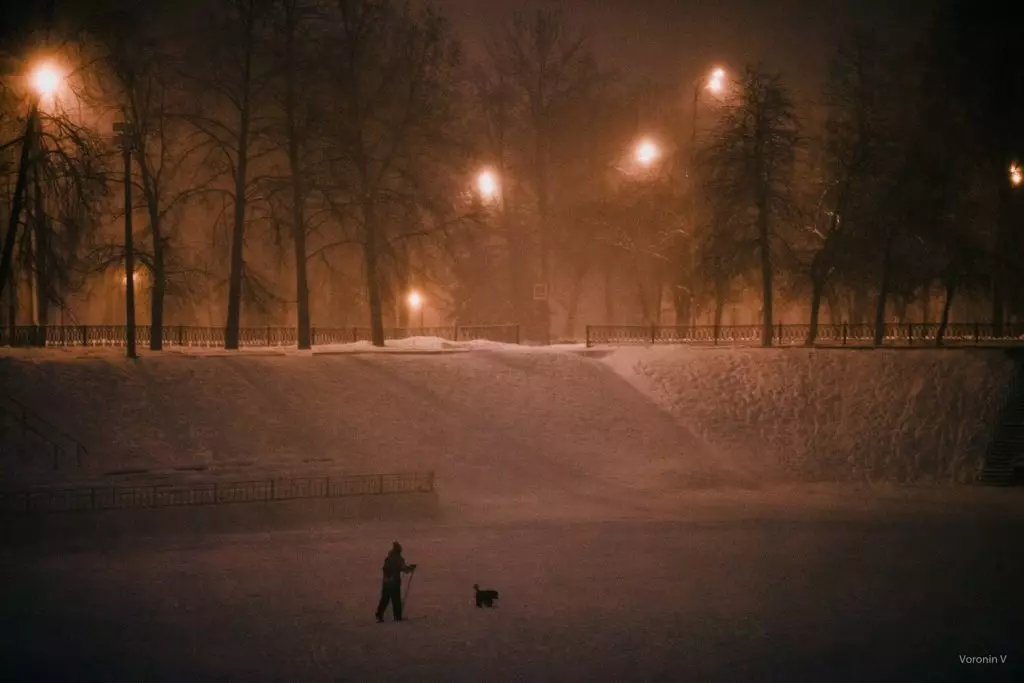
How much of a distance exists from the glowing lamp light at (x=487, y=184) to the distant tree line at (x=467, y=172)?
43 cm

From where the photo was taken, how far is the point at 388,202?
35.6 meters

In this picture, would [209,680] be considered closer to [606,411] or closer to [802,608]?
[802,608]

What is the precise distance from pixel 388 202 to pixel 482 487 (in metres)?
14.5

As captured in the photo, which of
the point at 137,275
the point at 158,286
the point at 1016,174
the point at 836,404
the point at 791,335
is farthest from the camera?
the point at 137,275

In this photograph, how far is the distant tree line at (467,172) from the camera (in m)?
30.8

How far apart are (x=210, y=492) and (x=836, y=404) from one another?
22.2 metres

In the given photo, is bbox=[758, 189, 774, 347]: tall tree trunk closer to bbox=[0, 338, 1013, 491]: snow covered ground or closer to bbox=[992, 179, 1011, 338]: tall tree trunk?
bbox=[0, 338, 1013, 491]: snow covered ground

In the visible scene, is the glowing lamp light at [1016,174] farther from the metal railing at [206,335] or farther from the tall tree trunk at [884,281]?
the metal railing at [206,335]

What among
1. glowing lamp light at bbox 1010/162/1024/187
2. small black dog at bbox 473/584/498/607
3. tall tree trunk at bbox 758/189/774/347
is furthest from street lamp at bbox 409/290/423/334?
small black dog at bbox 473/584/498/607

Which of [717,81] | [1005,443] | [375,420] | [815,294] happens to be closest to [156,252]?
[375,420]

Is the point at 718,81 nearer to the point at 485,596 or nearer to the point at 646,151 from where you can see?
the point at 646,151

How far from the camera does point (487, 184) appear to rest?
44938mm

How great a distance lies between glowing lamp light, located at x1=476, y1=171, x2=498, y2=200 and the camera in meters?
44.8

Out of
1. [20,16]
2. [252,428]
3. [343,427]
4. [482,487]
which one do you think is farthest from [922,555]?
[20,16]
